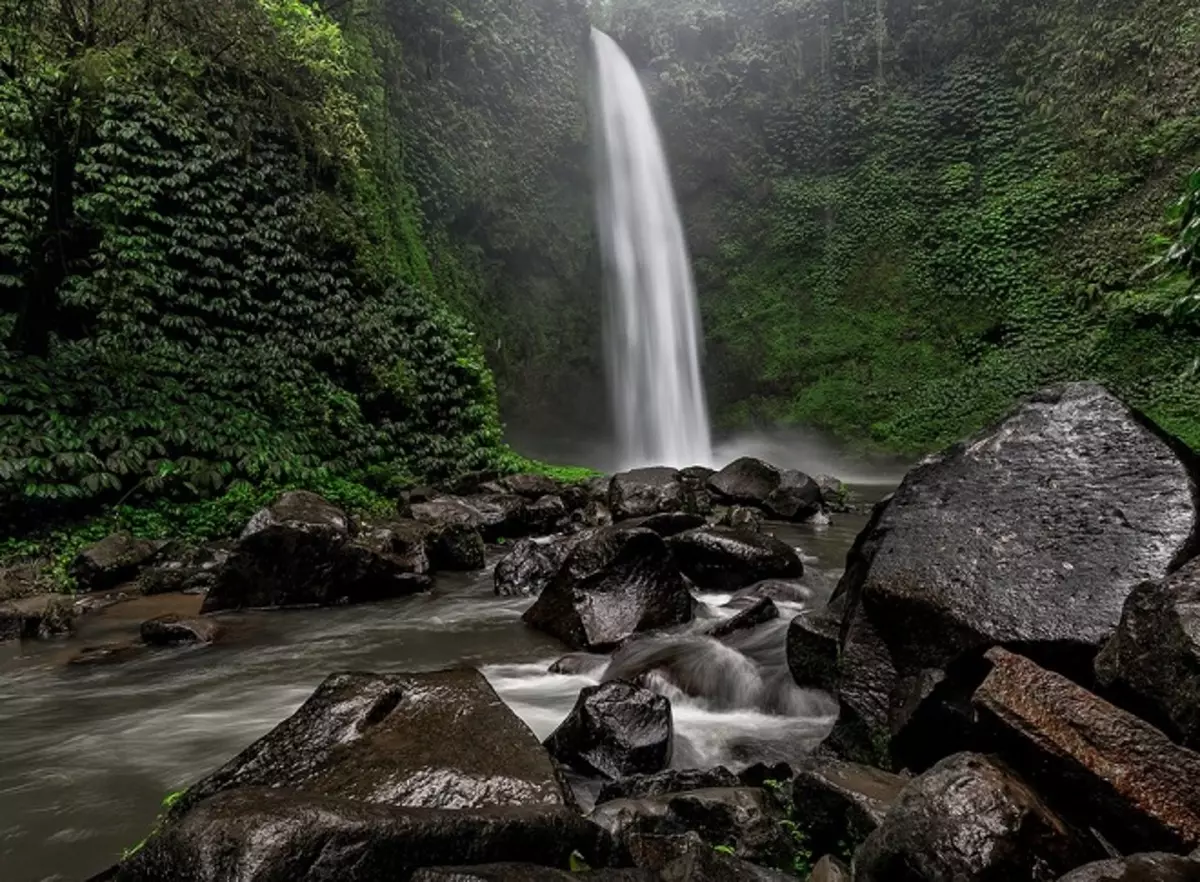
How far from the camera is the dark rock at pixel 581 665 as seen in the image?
4.73 meters

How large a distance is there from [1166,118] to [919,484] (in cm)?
2027

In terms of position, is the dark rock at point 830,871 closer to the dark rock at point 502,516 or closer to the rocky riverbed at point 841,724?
the rocky riverbed at point 841,724

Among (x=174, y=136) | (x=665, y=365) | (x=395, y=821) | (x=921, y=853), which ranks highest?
(x=174, y=136)

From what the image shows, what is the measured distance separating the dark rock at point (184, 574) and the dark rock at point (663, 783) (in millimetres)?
5096

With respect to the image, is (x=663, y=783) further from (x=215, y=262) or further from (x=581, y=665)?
(x=215, y=262)

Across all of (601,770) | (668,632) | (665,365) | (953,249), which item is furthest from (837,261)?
(601,770)

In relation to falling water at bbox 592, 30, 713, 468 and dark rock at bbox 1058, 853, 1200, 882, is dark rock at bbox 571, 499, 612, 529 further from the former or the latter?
falling water at bbox 592, 30, 713, 468

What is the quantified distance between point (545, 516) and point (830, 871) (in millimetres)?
8440

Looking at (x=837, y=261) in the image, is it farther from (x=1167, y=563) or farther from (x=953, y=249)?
(x=1167, y=563)

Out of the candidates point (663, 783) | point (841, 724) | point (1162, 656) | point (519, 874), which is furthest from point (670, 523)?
point (519, 874)

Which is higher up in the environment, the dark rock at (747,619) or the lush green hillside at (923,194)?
the lush green hillside at (923,194)

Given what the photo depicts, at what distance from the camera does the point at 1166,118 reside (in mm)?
17766

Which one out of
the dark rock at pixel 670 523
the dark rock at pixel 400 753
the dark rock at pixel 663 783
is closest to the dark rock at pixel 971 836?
the dark rock at pixel 663 783

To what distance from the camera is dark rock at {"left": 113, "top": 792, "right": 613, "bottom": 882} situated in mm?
1892
